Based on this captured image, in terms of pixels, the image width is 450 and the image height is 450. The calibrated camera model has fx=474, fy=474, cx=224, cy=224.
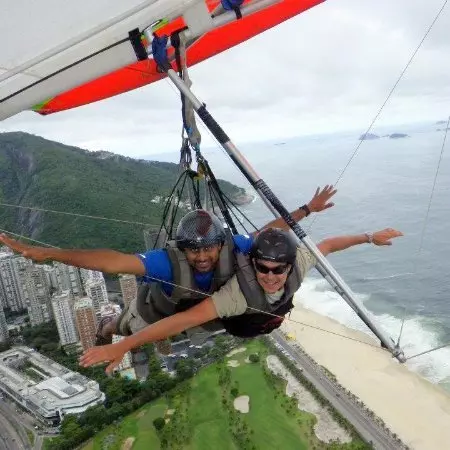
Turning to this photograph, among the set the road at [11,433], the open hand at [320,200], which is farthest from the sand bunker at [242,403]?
the open hand at [320,200]

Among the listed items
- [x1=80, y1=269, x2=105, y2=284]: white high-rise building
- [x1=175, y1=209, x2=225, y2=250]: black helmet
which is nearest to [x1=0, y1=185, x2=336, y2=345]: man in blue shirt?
[x1=175, y1=209, x2=225, y2=250]: black helmet

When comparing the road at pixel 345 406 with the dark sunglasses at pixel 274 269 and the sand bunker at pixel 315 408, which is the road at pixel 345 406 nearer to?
the sand bunker at pixel 315 408

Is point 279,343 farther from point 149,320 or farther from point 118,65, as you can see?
point 118,65

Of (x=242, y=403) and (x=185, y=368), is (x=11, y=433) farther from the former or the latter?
(x=242, y=403)

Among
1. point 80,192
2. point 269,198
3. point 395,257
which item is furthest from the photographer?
point 80,192

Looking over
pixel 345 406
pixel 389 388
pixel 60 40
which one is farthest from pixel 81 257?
pixel 389 388

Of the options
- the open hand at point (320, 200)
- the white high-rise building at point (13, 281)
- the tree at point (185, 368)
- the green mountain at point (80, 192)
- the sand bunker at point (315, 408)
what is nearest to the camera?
the open hand at point (320, 200)
